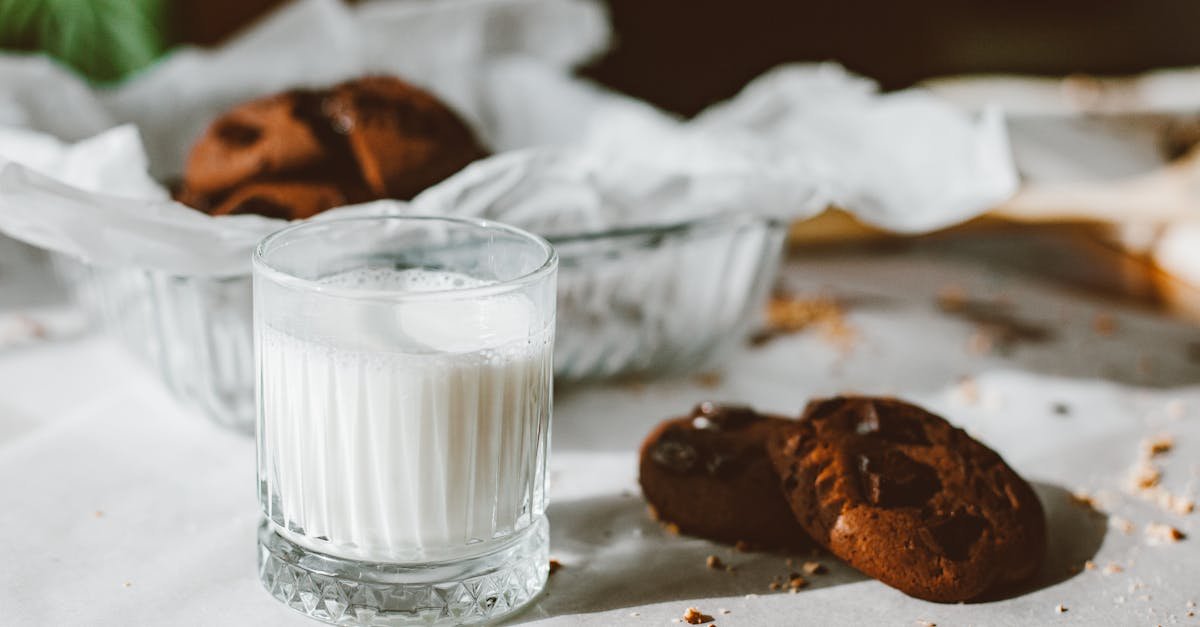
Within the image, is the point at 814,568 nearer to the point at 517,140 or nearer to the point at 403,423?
the point at 403,423

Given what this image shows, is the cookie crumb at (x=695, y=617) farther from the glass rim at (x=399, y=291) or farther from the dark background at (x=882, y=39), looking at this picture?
the dark background at (x=882, y=39)

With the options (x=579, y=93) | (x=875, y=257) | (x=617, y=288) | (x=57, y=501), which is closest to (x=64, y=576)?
(x=57, y=501)

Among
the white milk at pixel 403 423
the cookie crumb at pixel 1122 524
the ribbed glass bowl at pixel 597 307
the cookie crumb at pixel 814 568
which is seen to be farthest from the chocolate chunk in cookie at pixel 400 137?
the cookie crumb at pixel 1122 524

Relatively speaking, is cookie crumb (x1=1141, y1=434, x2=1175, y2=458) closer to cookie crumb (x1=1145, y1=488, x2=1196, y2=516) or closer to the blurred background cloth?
cookie crumb (x1=1145, y1=488, x2=1196, y2=516)

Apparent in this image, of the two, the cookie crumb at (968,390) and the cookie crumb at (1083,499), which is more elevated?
the cookie crumb at (1083,499)

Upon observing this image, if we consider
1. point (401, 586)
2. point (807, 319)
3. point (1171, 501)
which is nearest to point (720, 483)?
point (401, 586)

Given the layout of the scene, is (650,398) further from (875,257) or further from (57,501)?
(875,257)
